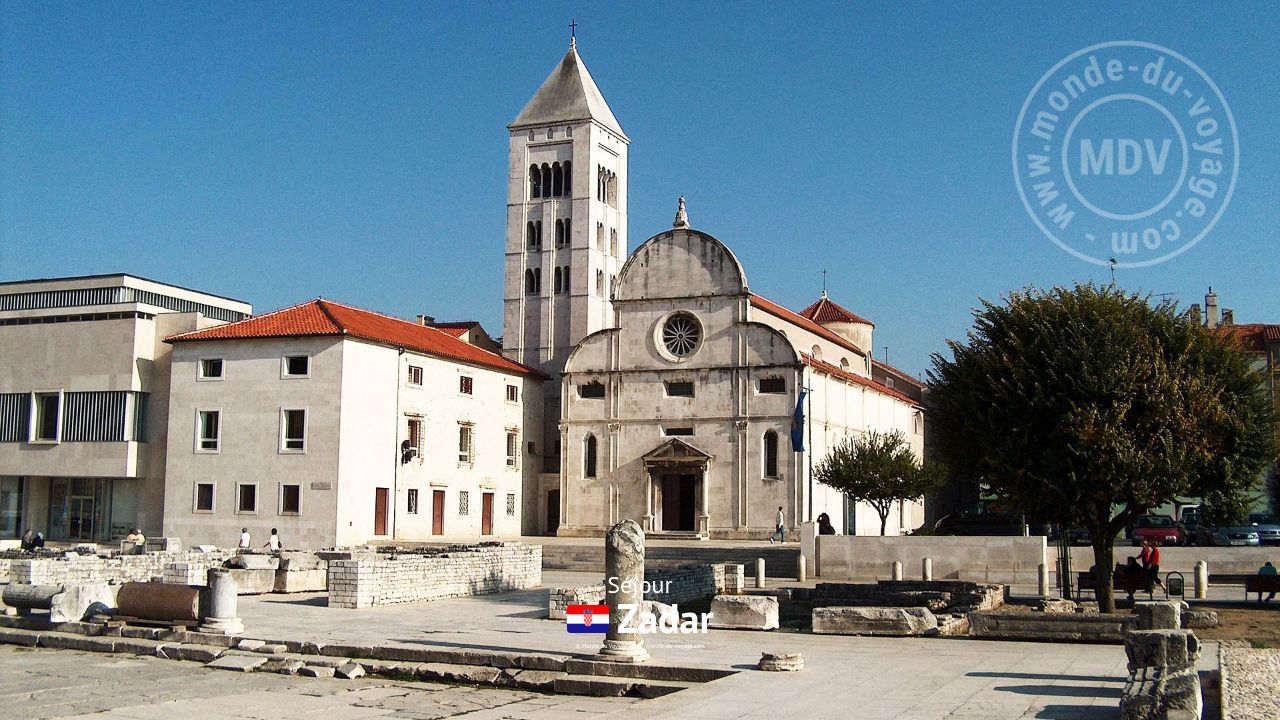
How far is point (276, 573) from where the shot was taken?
29.1 metres

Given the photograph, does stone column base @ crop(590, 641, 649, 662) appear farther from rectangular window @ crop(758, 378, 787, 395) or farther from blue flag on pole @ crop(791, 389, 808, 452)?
rectangular window @ crop(758, 378, 787, 395)

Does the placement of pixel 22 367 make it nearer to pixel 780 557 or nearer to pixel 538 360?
pixel 538 360

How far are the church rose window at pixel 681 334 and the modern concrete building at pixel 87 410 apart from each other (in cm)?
1990

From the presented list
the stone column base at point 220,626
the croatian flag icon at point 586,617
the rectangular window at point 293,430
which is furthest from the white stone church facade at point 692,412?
the stone column base at point 220,626

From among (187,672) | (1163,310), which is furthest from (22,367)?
(1163,310)

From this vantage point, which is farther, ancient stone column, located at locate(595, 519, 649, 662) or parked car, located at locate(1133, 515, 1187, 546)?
parked car, located at locate(1133, 515, 1187, 546)

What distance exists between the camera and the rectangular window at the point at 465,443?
49966 mm

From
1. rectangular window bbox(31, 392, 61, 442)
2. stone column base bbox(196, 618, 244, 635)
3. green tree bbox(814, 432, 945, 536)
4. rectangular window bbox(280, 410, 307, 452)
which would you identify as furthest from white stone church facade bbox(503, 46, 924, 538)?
stone column base bbox(196, 618, 244, 635)

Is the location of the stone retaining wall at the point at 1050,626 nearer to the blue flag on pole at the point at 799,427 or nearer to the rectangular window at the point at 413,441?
the blue flag on pole at the point at 799,427

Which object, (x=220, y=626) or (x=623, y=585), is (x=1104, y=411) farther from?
(x=220, y=626)

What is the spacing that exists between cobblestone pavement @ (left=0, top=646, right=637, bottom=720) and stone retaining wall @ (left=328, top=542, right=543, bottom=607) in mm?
7617

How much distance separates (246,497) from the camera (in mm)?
44406

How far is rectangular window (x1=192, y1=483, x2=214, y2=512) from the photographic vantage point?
1766 inches

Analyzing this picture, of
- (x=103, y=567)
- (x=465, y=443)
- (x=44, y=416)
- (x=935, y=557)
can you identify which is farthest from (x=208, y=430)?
(x=935, y=557)
